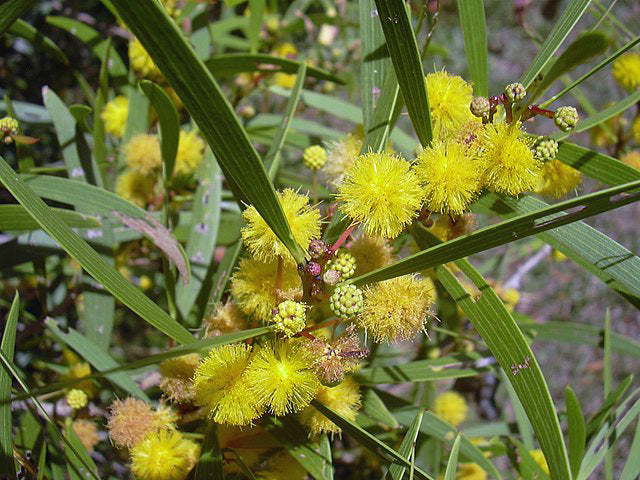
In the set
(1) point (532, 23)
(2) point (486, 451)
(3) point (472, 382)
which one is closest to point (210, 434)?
(2) point (486, 451)

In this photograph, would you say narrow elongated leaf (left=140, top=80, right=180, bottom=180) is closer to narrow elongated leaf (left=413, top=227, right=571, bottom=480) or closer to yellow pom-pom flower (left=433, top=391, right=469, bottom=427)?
narrow elongated leaf (left=413, top=227, right=571, bottom=480)

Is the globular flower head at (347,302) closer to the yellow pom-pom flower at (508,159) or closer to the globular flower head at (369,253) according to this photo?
the globular flower head at (369,253)

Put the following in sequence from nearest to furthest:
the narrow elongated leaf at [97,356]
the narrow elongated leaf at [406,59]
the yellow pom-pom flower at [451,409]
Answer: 1. the narrow elongated leaf at [406,59]
2. the narrow elongated leaf at [97,356]
3. the yellow pom-pom flower at [451,409]

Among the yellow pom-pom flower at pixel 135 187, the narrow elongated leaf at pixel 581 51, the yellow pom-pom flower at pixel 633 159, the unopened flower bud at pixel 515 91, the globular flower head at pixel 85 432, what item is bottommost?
the globular flower head at pixel 85 432

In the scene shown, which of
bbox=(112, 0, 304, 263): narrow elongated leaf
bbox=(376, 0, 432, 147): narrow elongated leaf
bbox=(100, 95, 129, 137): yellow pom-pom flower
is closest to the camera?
bbox=(112, 0, 304, 263): narrow elongated leaf

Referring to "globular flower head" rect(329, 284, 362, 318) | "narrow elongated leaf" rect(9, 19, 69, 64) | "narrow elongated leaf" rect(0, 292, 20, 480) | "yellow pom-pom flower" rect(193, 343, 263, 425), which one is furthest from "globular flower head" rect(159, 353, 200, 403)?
"narrow elongated leaf" rect(9, 19, 69, 64)

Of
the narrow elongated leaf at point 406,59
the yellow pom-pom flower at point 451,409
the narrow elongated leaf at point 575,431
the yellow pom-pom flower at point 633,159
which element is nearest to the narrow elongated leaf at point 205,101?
the narrow elongated leaf at point 406,59
